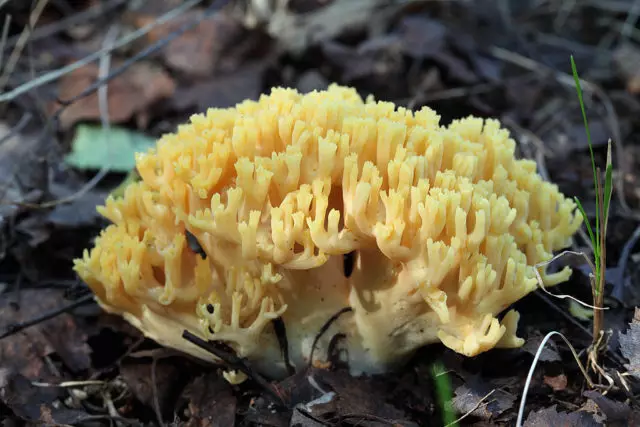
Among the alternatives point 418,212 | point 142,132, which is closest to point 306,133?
point 418,212

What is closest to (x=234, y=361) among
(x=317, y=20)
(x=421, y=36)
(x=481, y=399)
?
(x=481, y=399)

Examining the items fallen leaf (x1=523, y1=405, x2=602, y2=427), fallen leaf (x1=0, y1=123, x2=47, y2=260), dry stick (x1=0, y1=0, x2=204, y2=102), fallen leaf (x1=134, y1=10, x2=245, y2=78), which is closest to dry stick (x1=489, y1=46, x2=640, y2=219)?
fallen leaf (x1=523, y1=405, x2=602, y2=427)

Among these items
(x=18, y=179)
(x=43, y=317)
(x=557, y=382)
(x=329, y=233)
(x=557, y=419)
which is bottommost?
(x=557, y=382)

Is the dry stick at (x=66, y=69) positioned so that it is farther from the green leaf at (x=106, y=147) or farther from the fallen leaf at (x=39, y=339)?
the fallen leaf at (x=39, y=339)

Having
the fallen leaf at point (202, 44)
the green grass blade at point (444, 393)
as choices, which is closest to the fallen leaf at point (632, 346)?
the green grass blade at point (444, 393)

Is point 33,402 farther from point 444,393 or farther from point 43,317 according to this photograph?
point 444,393
